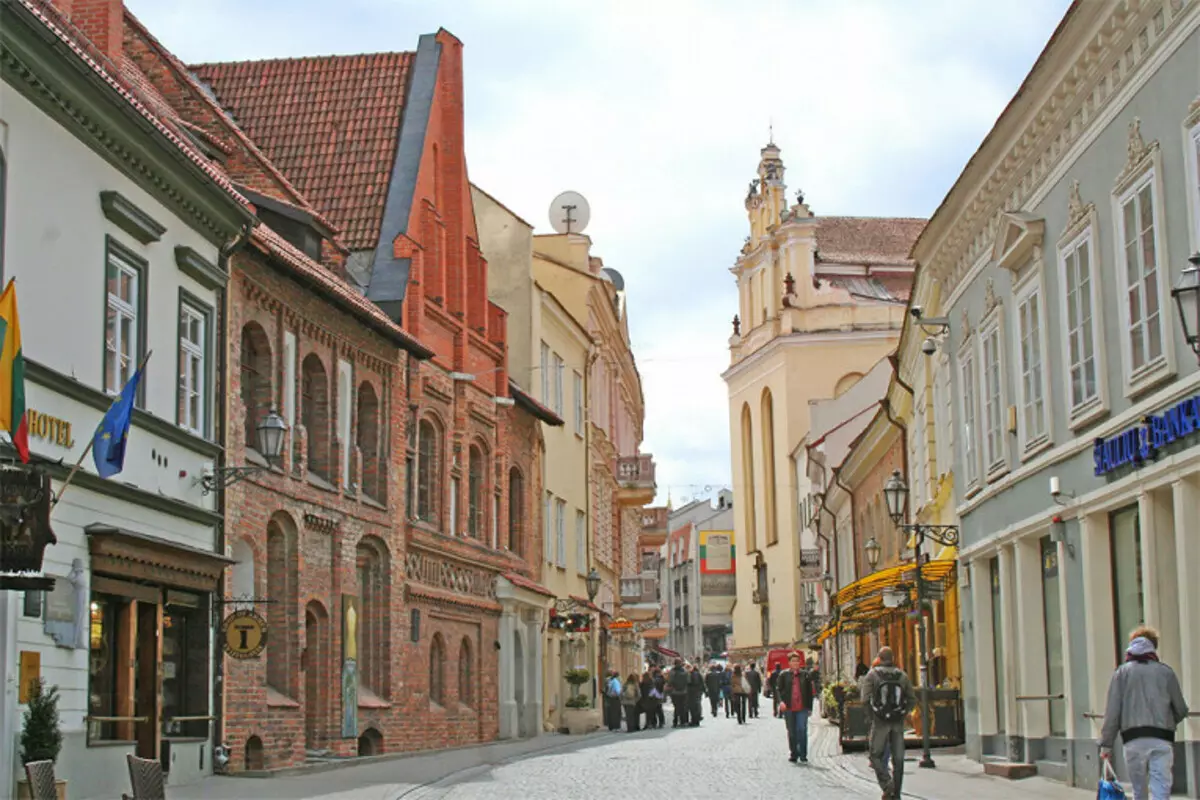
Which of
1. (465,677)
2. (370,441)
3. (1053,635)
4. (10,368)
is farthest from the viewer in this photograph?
(465,677)

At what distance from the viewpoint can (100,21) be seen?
74.6ft

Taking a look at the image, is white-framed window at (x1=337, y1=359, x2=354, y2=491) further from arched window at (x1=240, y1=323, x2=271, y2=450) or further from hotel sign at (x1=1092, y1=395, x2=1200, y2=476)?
hotel sign at (x1=1092, y1=395, x2=1200, y2=476)

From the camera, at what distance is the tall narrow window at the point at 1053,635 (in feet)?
69.5

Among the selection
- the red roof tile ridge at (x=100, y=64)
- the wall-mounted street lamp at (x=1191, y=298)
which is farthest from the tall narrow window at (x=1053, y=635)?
the red roof tile ridge at (x=100, y=64)

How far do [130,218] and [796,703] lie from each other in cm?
1221

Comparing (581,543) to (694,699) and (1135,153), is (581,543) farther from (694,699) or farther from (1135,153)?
(1135,153)

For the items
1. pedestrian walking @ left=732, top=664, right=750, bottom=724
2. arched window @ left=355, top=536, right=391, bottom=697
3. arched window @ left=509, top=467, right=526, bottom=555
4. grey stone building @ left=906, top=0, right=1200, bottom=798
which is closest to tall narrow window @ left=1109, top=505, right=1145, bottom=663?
grey stone building @ left=906, top=0, right=1200, bottom=798

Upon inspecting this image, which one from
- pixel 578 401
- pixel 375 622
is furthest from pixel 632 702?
pixel 375 622

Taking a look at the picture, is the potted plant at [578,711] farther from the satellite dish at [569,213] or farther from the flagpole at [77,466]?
the flagpole at [77,466]

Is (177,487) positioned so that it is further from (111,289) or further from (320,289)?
(320,289)

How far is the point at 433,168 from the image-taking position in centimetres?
3366

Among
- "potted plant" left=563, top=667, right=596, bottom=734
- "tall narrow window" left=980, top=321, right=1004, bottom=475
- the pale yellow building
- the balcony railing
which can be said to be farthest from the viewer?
the pale yellow building

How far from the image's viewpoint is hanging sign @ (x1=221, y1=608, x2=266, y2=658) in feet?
72.3

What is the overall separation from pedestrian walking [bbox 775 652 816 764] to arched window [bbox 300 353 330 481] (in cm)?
735
